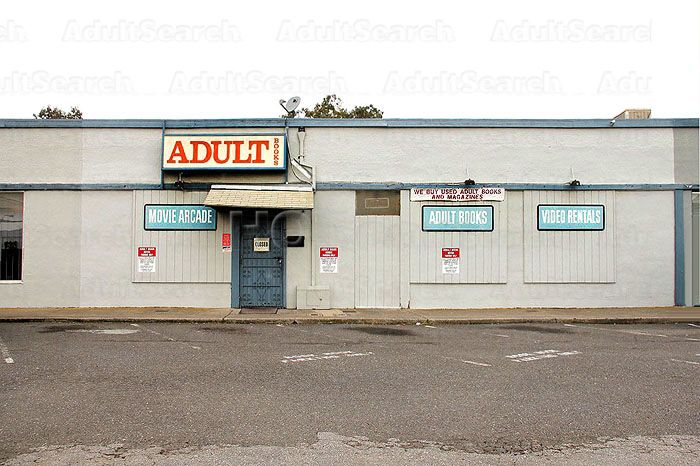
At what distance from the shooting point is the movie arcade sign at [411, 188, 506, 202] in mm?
18312

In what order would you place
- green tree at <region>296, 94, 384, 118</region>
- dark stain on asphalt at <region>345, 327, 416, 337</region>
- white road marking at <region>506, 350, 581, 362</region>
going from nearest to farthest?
white road marking at <region>506, 350, 581, 362</region> < dark stain on asphalt at <region>345, 327, 416, 337</region> < green tree at <region>296, 94, 384, 118</region>

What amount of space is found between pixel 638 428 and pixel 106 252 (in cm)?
1506

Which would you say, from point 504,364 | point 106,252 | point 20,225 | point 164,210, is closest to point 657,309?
point 504,364

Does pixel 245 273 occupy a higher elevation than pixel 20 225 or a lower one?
lower

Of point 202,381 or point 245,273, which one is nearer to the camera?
point 202,381

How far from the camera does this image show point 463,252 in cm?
1831

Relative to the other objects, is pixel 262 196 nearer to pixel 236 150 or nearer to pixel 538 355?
pixel 236 150

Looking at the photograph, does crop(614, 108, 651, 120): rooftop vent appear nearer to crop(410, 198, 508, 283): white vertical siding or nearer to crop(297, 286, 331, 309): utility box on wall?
crop(410, 198, 508, 283): white vertical siding

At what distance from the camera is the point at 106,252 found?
18.2 m

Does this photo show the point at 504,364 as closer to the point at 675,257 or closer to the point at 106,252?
the point at 675,257

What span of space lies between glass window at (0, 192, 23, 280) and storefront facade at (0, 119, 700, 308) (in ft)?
0.13

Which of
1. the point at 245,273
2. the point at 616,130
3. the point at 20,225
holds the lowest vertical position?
the point at 245,273

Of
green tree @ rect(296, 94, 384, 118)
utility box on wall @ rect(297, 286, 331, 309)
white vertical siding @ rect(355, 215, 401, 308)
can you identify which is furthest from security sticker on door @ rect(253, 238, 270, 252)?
green tree @ rect(296, 94, 384, 118)

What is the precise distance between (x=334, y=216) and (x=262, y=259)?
2261 mm
